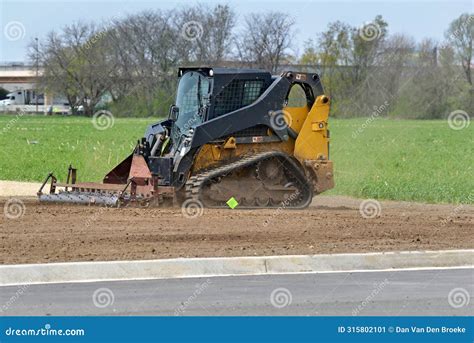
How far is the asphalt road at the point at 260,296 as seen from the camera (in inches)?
354

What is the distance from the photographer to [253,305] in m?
9.22

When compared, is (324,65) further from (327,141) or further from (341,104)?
(327,141)

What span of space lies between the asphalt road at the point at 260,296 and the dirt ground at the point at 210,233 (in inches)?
49.8

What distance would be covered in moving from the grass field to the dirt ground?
14.3ft

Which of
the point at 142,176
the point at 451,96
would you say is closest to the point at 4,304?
the point at 142,176

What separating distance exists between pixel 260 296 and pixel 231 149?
8096mm

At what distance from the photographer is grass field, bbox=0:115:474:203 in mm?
22188
